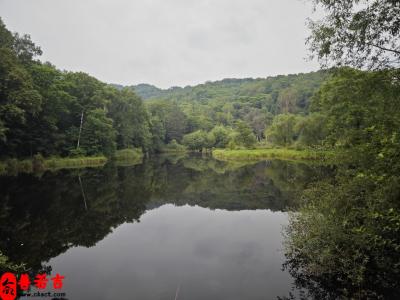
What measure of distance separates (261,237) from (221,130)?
3745 inches

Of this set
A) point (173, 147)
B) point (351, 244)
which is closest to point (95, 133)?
point (351, 244)

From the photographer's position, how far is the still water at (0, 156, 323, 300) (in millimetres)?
8484

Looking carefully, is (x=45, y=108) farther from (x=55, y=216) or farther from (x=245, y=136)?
(x=245, y=136)

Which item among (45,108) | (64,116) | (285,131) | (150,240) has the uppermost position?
(285,131)

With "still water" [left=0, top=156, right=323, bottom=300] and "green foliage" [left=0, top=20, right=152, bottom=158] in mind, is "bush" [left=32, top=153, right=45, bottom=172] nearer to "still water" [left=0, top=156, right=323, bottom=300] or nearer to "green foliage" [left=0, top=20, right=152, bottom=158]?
"green foliage" [left=0, top=20, right=152, bottom=158]

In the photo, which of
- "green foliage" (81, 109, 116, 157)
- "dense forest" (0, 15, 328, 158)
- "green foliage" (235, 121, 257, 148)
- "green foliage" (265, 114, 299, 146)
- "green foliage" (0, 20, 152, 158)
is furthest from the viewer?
"green foliage" (235, 121, 257, 148)

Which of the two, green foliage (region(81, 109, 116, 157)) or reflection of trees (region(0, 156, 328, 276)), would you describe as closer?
reflection of trees (region(0, 156, 328, 276))

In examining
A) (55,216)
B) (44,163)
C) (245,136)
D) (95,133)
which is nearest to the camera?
(55,216)

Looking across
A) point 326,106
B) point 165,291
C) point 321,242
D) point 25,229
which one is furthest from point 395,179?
point 326,106

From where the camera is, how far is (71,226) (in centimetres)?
1412

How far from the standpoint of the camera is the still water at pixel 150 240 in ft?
27.8

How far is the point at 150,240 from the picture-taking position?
12836 mm

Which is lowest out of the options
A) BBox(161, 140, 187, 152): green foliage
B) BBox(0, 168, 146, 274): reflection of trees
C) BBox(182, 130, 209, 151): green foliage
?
BBox(0, 168, 146, 274): reflection of trees

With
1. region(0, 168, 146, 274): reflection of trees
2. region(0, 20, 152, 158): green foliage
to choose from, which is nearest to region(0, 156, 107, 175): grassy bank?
region(0, 20, 152, 158): green foliage
